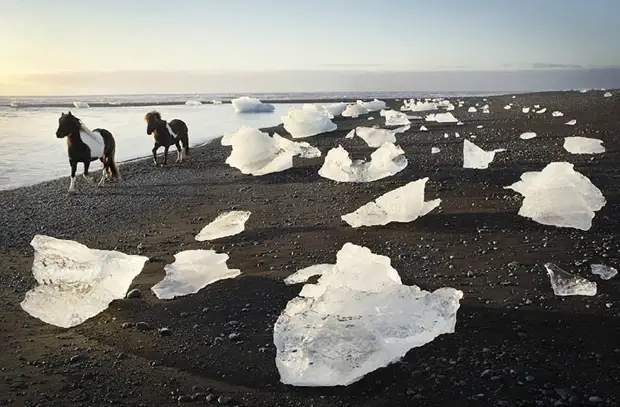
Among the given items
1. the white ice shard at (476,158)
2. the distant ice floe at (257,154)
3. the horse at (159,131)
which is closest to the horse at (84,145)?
the horse at (159,131)

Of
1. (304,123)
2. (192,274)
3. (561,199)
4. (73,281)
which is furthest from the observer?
(304,123)

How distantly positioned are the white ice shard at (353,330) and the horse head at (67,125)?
6870 mm

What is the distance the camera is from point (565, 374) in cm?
277

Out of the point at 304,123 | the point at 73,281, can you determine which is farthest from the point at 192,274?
the point at 304,123

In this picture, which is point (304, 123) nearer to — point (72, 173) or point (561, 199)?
point (72, 173)

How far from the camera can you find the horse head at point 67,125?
8.67 meters

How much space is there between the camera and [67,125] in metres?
8.71

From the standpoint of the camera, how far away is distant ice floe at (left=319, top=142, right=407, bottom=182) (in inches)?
294

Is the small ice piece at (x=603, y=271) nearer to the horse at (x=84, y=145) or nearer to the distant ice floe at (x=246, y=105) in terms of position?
the horse at (x=84, y=145)

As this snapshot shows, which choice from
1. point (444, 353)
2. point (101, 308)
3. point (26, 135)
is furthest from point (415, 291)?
point (26, 135)

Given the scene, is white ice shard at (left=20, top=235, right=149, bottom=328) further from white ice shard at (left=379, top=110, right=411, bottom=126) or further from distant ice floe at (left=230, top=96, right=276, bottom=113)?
distant ice floe at (left=230, top=96, right=276, bottom=113)

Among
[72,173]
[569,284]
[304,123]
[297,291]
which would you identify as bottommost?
[297,291]

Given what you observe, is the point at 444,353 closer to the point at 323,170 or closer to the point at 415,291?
the point at 415,291

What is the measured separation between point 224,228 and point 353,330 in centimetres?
309
